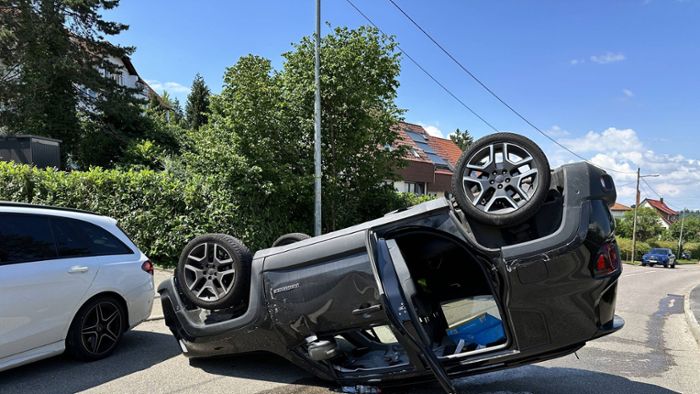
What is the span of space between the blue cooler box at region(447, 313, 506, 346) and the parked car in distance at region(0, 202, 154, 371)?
3.54 m

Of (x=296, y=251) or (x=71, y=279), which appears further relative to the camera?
(x=71, y=279)

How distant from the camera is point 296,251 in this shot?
12.8 ft

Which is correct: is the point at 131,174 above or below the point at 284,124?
below

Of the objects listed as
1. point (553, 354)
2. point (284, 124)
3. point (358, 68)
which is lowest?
point (553, 354)

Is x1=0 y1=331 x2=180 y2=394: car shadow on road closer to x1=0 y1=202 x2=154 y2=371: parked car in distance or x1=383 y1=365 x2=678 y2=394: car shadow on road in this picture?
x1=0 y1=202 x2=154 y2=371: parked car in distance

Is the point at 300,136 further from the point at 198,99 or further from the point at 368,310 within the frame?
the point at 198,99

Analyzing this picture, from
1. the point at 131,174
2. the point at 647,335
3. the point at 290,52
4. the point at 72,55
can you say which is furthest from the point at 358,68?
the point at 72,55

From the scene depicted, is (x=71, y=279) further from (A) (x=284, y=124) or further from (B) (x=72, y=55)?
(B) (x=72, y=55)

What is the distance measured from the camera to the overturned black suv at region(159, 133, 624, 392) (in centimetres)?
332

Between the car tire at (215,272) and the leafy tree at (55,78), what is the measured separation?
17647mm

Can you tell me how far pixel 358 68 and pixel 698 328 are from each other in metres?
9.30

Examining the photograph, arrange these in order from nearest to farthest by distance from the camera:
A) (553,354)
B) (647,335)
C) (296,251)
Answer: (553,354) < (296,251) < (647,335)

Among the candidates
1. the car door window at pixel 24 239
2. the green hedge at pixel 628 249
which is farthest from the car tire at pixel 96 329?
the green hedge at pixel 628 249

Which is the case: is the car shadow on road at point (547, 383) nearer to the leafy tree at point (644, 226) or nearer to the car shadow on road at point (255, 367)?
the car shadow on road at point (255, 367)
